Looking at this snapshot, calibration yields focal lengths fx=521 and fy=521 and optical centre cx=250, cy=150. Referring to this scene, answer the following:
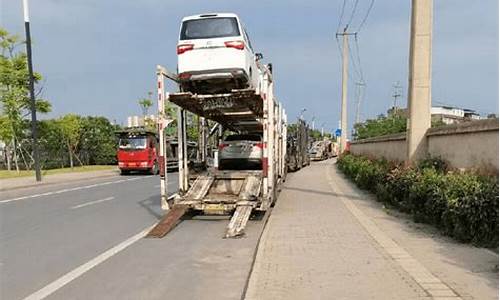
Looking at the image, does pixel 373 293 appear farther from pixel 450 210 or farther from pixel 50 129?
pixel 50 129

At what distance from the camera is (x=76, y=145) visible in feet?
151

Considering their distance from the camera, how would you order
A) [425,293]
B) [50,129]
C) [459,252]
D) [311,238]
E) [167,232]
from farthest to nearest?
[50,129] < [167,232] < [311,238] < [459,252] < [425,293]

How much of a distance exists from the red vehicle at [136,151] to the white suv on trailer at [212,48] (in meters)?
21.5

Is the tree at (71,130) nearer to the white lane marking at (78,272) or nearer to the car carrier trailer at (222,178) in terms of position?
the car carrier trailer at (222,178)

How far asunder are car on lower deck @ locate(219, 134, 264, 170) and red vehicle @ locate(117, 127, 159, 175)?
699 inches

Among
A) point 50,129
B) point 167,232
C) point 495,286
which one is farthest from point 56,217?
point 50,129

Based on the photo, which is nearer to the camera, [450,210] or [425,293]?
[425,293]

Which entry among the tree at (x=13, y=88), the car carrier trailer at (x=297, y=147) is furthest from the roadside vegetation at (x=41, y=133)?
the car carrier trailer at (x=297, y=147)

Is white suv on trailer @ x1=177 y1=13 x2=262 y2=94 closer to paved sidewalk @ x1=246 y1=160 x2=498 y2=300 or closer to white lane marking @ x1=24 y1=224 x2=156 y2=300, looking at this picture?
paved sidewalk @ x1=246 y1=160 x2=498 y2=300

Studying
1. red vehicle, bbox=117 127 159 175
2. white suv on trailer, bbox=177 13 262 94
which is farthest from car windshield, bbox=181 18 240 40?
red vehicle, bbox=117 127 159 175

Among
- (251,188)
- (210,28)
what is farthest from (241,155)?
(210,28)

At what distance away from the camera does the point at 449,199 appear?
28.1ft

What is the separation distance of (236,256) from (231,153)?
8.00 meters

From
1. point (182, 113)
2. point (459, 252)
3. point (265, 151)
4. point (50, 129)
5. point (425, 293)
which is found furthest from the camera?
point (50, 129)
